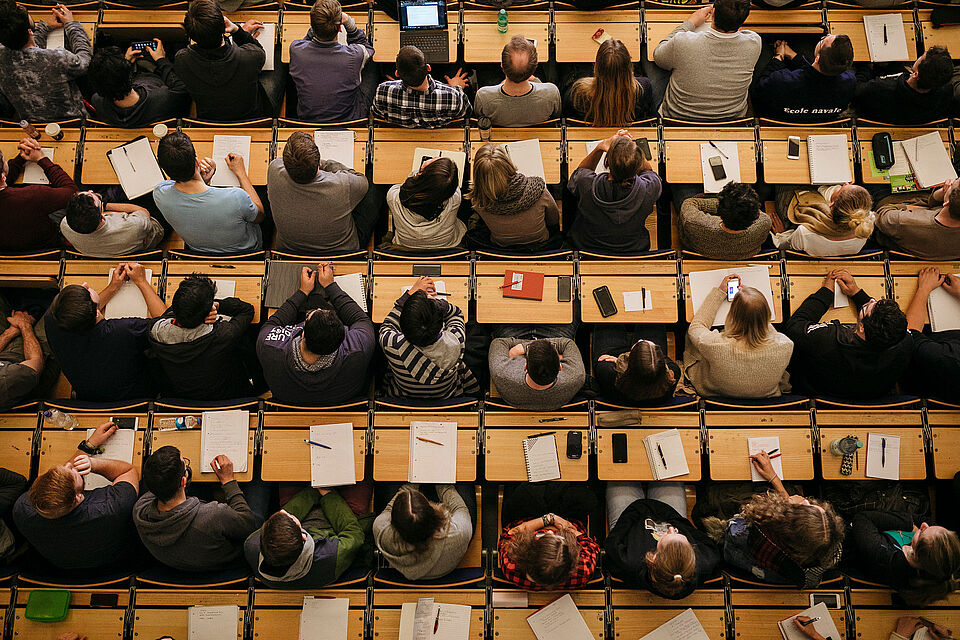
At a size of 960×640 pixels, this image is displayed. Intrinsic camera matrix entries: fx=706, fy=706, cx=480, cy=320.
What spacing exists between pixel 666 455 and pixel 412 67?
322 cm

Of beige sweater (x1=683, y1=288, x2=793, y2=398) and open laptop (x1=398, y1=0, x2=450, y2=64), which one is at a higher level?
open laptop (x1=398, y1=0, x2=450, y2=64)

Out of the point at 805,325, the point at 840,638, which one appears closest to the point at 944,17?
the point at 805,325

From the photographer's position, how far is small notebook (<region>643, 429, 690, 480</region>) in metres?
4.73

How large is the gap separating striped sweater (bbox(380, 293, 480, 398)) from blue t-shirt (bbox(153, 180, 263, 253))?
1309 millimetres

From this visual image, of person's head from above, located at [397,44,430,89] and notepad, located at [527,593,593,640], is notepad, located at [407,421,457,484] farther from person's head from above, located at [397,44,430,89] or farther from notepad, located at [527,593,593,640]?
person's head from above, located at [397,44,430,89]

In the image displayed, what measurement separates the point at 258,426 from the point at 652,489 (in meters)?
2.74

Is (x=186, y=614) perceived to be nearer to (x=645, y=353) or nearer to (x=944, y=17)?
(x=645, y=353)

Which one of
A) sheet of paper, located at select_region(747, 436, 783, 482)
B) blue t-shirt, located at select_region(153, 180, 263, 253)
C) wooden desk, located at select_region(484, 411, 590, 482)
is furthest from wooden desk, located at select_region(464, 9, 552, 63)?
sheet of paper, located at select_region(747, 436, 783, 482)

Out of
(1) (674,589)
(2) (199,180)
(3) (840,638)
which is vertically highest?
(2) (199,180)

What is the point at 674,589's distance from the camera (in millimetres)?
4098

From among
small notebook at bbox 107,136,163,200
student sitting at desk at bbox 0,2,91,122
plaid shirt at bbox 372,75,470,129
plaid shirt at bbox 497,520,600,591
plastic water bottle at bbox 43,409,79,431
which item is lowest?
plaid shirt at bbox 497,520,600,591

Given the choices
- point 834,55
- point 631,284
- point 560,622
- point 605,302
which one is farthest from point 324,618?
point 834,55

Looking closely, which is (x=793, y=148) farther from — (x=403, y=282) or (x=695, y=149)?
(x=403, y=282)

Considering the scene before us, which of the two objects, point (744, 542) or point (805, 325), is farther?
point (805, 325)
